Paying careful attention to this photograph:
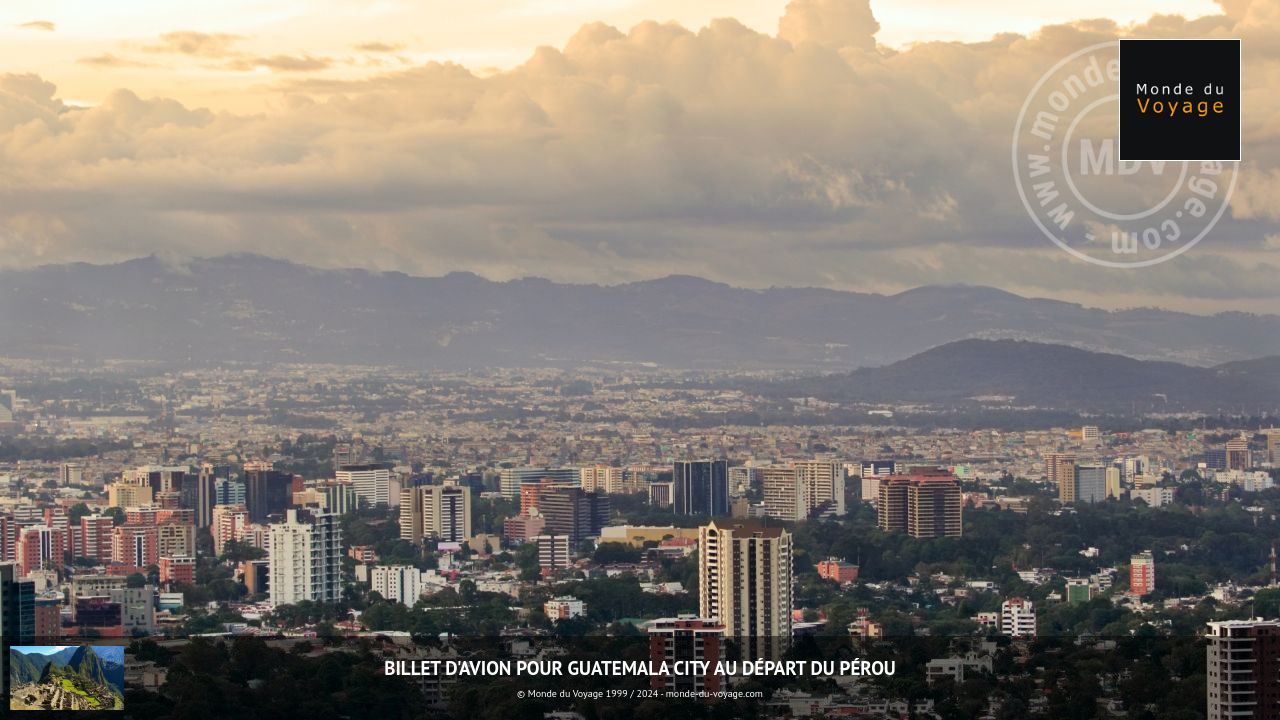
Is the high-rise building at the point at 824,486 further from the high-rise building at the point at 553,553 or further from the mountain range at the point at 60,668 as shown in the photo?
the mountain range at the point at 60,668

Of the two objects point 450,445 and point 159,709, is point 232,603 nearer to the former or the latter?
point 159,709

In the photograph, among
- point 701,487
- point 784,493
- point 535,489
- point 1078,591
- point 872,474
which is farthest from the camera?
point 872,474

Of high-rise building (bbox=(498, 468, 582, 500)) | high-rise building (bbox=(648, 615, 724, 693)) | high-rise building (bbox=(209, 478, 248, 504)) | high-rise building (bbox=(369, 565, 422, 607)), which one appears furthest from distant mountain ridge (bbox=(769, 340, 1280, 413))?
high-rise building (bbox=(648, 615, 724, 693))

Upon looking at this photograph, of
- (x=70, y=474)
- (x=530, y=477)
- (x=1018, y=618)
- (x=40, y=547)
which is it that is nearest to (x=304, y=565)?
(x=40, y=547)

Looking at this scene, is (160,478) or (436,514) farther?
(160,478)

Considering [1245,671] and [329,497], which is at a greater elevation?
[1245,671]

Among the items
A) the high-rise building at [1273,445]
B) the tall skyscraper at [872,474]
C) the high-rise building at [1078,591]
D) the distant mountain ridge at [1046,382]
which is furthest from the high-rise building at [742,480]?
the distant mountain ridge at [1046,382]

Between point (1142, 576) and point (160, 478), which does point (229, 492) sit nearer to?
point (160, 478)
